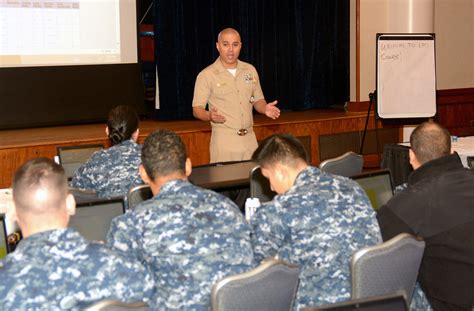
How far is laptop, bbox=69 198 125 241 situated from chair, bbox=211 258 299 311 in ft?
3.59

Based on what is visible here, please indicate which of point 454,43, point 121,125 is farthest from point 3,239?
point 454,43

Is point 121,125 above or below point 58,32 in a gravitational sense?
below

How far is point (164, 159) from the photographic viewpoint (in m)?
2.98

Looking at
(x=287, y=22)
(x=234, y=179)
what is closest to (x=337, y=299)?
(x=234, y=179)

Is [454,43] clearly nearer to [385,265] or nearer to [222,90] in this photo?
[222,90]

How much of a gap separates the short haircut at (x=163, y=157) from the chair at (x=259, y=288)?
1.64 ft

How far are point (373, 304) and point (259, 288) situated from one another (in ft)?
1.63

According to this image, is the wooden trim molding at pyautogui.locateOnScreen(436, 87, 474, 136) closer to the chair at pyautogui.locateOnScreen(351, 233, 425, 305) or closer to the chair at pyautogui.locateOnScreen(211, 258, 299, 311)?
the chair at pyautogui.locateOnScreen(351, 233, 425, 305)

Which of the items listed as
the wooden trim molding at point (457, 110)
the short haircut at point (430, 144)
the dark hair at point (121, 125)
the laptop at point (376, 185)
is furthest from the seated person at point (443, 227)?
the wooden trim molding at point (457, 110)

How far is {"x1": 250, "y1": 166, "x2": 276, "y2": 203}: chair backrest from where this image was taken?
475 centimetres

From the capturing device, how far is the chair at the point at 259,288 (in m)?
2.67

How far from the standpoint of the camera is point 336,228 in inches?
120

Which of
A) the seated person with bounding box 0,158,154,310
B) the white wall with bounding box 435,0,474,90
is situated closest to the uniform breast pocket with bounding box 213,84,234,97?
the seated person with bounding box 0,158,154,310

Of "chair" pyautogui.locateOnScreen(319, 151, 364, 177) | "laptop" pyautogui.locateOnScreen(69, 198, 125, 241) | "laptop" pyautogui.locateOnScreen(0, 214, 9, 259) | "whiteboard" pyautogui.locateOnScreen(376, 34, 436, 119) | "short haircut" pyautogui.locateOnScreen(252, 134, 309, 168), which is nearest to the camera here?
"short haircut" pyautogui.locateOnScreen(252, 134, 309, 168)
